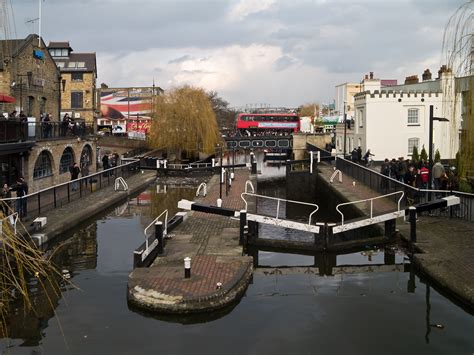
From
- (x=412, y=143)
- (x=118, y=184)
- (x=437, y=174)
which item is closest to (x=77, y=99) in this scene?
(x=118, y=184)

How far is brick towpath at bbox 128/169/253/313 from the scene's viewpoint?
11.2 metres

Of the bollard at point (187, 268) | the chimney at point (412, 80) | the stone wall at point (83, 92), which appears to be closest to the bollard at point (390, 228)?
the bollard at point (187, 268)

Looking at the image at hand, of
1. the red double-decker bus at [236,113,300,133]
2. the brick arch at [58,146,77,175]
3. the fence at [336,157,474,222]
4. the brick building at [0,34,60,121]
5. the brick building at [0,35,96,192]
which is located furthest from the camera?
the red double-decker bus at [236,113,300,133]

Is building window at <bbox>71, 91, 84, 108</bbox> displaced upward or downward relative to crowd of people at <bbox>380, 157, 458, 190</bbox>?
upward

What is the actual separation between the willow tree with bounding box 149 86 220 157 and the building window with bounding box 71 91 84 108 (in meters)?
7.42

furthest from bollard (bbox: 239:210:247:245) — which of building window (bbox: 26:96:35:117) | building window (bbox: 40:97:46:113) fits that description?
building window (bbox: 40:97:46:113)

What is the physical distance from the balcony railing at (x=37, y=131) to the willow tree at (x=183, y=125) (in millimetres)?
13365

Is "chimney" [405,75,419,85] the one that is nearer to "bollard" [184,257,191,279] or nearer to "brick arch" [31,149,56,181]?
"brick arch" [31,149,56,181]

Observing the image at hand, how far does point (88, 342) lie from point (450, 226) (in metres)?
12.8

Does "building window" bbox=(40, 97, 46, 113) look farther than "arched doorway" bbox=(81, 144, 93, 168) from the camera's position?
No

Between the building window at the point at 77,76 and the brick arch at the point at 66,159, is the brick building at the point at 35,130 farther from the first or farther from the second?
the building window at the point at 77,76

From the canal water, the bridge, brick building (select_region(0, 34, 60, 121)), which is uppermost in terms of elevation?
brick building (select_region(0, 34, 60, 121))

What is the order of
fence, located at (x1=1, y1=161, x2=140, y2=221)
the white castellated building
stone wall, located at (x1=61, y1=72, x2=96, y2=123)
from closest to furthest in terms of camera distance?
→ fence, located at (x1=1, y1=161, x2=140, y2=221) → the white castellated building → stone wall, located at (x1=61, y1=72, x2=96, y2=123)

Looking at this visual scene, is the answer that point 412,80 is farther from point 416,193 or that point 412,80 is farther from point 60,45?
point 60,45
